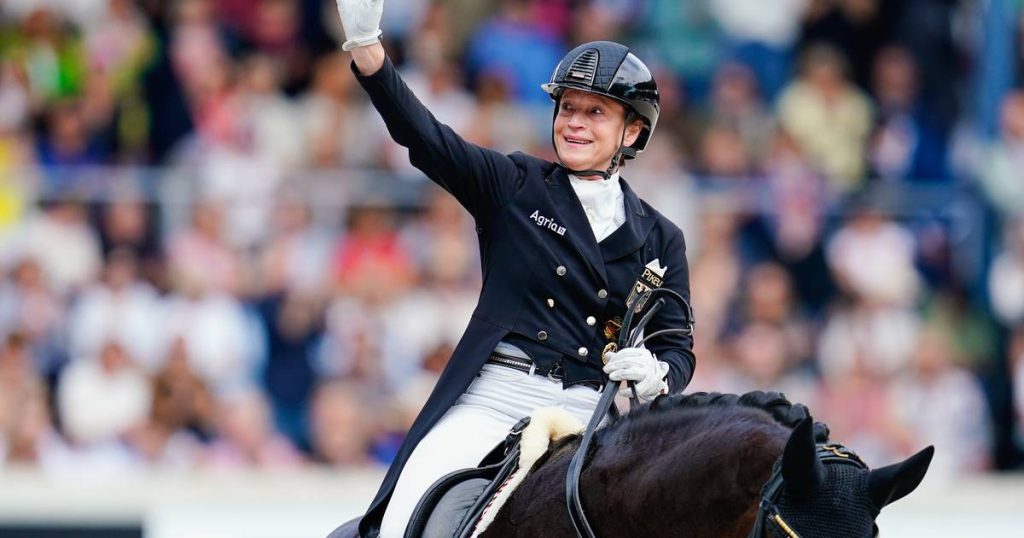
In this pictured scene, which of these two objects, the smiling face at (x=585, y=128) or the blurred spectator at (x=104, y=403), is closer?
the smiling face at (x=585, y=128)

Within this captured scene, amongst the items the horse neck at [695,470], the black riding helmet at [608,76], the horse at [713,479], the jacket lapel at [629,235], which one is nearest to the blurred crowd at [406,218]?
the jacket lapel at [629,235]

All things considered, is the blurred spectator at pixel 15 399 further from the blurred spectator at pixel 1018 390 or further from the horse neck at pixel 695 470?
the horse neck at pixel 695 470

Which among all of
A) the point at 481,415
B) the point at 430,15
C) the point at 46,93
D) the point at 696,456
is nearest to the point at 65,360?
the point at 46,93

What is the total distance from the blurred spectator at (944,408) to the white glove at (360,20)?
7.77 m

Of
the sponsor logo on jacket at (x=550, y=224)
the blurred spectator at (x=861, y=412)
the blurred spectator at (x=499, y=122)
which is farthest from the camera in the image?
the blurred spectator at (x=499, y=122)

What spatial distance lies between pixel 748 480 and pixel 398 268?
751 centimetres

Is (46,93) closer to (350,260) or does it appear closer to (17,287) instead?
(17,287)

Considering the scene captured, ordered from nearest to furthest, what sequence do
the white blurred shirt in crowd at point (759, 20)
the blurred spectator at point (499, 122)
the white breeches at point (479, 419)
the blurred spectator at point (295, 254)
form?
the white breeches at point (479, 419), the blurred spectator at point (295, 254), the blurred spectator at point (499, 122), the white blurred shirt in crowd at point (759, 20)

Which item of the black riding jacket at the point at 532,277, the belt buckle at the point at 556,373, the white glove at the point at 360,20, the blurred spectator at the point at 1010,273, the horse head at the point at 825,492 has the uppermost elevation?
the blurred spectator at the point at 1010,273

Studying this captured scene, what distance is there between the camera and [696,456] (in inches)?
155

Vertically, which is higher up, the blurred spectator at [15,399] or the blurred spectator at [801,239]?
the blurred spectator at [801,239]

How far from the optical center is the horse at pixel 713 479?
3.52m

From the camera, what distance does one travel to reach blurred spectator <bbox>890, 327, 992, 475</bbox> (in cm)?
1156

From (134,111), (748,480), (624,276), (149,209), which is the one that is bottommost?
(748,480)
